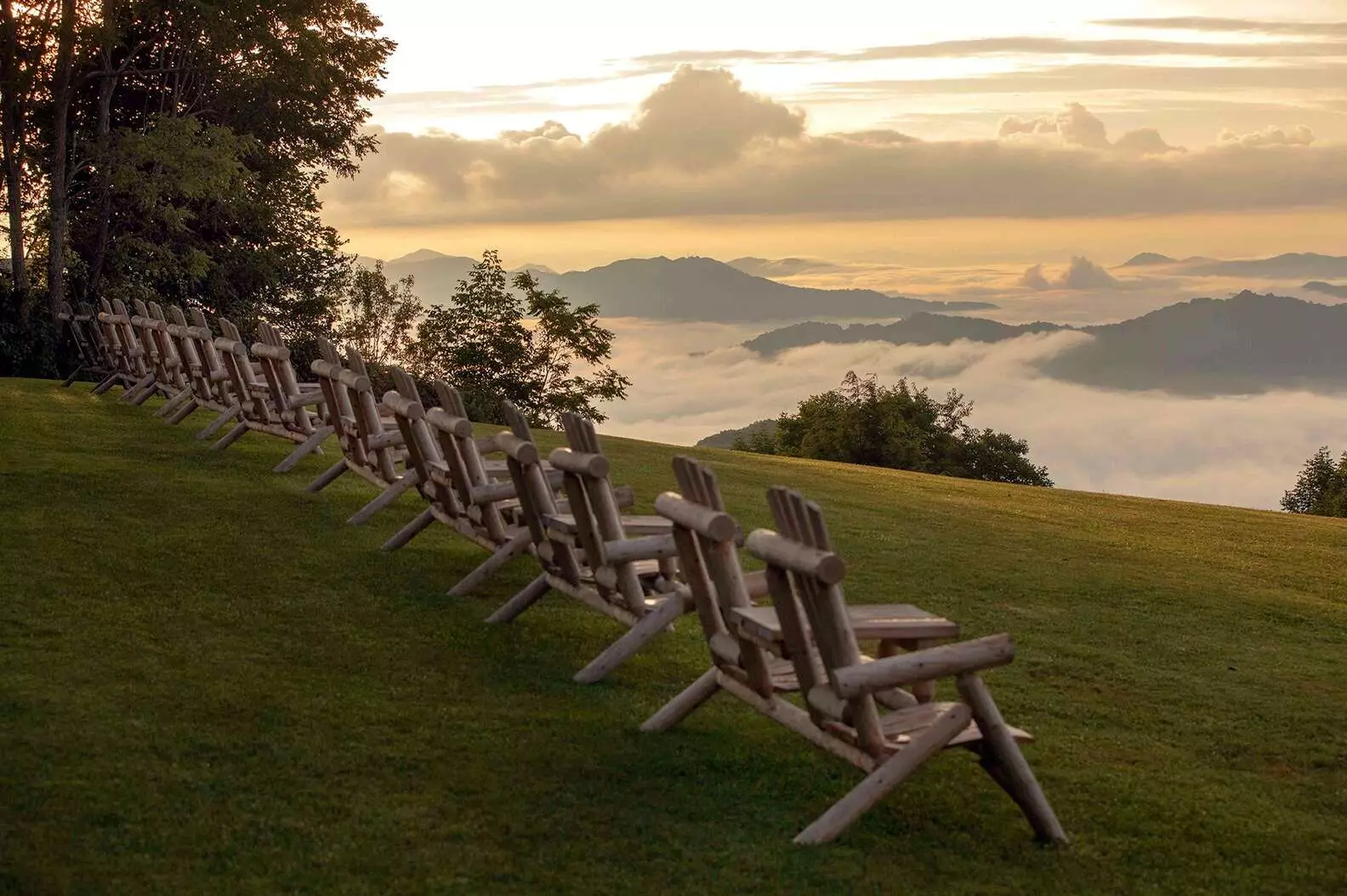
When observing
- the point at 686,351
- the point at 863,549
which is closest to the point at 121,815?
the point at 863,549

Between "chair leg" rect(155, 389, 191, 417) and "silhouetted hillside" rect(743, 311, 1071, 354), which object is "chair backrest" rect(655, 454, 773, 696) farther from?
"silhouetted hillside" rect(743, 311, 1071, 354)

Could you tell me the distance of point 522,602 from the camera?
8383 mm

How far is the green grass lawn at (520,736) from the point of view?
504 centimetres

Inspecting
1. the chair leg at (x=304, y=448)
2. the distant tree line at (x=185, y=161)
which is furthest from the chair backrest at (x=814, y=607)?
the distant tree line at (x=185, y=161)

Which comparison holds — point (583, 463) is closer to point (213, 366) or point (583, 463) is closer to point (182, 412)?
point (213, 366)

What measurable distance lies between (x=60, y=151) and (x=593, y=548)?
25932 millimetres

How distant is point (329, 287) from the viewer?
42312 mm

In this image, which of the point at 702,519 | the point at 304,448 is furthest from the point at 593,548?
the point at 304,448

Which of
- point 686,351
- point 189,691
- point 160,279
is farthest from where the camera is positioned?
point 686,351

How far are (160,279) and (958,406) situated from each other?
1251 inches

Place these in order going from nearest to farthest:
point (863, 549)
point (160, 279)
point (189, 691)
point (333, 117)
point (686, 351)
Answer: point (189, 691) < point (863, 549) < point (160, 279) < point (333, 117) < point (686, 351)

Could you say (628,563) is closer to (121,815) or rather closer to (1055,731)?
(1055,731)

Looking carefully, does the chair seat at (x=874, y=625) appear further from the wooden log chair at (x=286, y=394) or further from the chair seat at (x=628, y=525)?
the wooden log chair at (x=286, y=394)

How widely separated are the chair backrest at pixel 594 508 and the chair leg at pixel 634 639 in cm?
27
